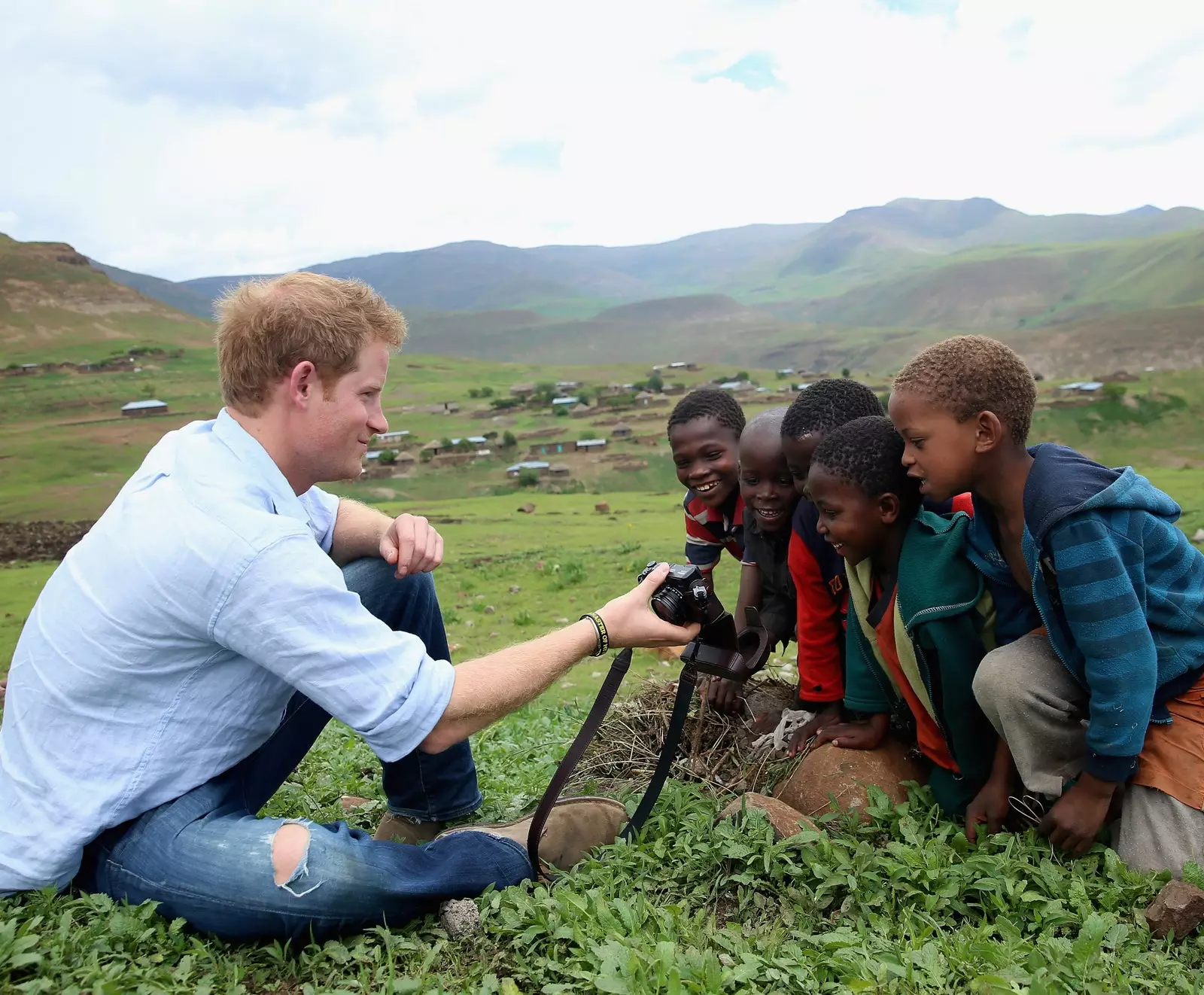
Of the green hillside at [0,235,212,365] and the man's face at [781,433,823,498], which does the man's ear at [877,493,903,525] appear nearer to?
the man's face at [781,433,823,498]

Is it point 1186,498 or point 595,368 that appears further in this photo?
point 595,368

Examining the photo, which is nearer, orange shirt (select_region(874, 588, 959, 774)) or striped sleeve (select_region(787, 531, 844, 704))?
orange shirt (select_region(874, 588, 959, 774))

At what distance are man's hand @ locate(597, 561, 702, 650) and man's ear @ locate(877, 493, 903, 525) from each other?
84 cm

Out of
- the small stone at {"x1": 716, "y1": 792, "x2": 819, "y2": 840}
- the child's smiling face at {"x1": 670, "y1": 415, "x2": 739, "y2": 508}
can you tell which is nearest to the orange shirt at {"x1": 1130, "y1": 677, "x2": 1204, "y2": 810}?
the small stone at {"x1": 716, "y1": 792, "x2": 819, "y2": 840}

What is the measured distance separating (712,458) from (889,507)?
140cm

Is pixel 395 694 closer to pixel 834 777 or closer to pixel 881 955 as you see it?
pixel 881 955

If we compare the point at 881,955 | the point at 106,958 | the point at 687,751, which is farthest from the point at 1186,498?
the point at 106,958

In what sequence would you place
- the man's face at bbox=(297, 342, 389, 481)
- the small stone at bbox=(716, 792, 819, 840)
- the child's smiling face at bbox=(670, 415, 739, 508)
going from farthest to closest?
the child's smiling face at bbox=(670, 415, 739, 508), the small stone at bbox=(716, 792, 819, 840), the man's face at bbox=(297, 342, 389, 481)

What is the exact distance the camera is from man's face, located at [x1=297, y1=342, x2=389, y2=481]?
2.93 meters

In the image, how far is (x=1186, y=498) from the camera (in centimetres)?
1382

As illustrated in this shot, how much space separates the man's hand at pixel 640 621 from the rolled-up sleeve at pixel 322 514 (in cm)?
133

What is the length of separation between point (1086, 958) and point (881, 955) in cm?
56

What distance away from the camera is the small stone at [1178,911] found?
2.69 metres

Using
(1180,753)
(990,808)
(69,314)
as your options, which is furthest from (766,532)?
(69,314)
